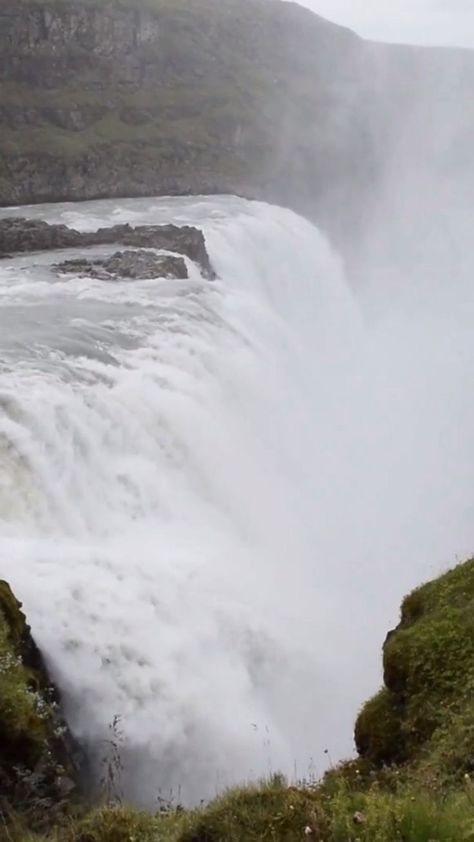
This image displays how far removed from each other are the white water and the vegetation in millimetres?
2322

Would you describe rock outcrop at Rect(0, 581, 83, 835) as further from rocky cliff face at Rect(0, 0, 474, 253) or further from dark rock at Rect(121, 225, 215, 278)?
rocky cliff face at Rect(0, 0, 474, 253)

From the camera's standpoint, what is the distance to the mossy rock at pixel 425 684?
7.56 m

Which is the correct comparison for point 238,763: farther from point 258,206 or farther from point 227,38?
point 227,38

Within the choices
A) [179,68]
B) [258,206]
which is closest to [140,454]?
[258,206]

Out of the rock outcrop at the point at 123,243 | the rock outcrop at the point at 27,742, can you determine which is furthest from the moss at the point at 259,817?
the rock outcrop at the point at 123,243

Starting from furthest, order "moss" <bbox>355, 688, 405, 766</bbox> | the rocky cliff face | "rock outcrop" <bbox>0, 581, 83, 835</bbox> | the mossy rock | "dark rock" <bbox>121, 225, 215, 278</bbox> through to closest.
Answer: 1. the rocky cliff face
2. "dark rock" <bbox>121, 225, 215, 278</bbox>
3. "rock outcrop" <bbox>0, 581, 83, 835</bbox>
4. "moss" <bbox>355, 688, 405, 766</bbox>
5. the mossy rock

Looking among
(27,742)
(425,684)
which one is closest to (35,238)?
(27,742)

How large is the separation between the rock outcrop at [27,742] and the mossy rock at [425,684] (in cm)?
319

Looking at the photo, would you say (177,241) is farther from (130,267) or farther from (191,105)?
(191,105)

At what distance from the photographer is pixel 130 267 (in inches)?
1276

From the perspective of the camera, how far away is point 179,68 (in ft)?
338

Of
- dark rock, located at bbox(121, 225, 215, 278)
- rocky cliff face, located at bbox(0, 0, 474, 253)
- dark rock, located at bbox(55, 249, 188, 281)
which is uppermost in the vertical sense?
rocky cliff face, located at bbox(0, 0, 474, 253)

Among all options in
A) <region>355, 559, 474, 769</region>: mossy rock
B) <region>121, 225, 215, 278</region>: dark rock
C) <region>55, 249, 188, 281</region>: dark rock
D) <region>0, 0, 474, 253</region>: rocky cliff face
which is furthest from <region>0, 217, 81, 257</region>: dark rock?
<region>355, 559, 474, 769</region>: mossy rock

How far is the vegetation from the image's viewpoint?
5.15 meters
